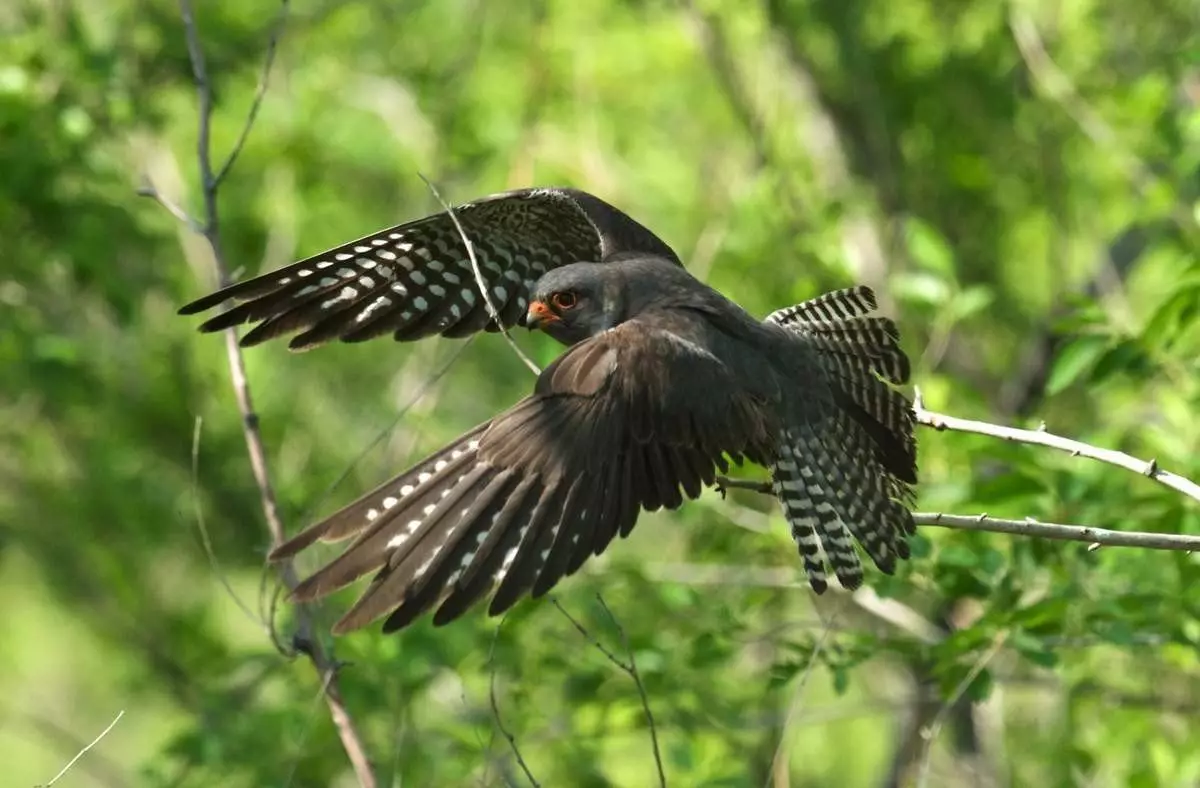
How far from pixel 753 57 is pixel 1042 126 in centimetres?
222

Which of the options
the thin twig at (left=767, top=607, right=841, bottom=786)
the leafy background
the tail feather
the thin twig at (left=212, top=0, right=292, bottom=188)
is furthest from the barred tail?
the thin twig at (left=212, top=0, right=292, bottom=188)

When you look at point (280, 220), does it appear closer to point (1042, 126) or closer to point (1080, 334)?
point (1042, 126)

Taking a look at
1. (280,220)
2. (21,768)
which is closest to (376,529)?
(280,220)

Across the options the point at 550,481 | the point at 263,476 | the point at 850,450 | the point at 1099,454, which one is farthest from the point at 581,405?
the point at 1099,454

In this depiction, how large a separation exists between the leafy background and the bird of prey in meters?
0.38

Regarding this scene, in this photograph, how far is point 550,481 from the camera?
14.3 ft

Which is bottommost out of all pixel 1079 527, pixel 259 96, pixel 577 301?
pixel 1079 527

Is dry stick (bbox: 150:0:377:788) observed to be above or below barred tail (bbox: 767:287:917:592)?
above

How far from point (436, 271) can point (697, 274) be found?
287 cm

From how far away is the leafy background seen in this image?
6156 mm

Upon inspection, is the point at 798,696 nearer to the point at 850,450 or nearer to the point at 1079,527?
the point at 1079,527

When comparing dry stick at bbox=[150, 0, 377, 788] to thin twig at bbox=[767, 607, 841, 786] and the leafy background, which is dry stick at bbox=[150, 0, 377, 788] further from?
the leafy background

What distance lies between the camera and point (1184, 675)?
8547mm

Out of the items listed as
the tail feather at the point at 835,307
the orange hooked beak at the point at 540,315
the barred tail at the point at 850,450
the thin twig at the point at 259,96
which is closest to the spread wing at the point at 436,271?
the orange hooked beak at the point at 540,315
